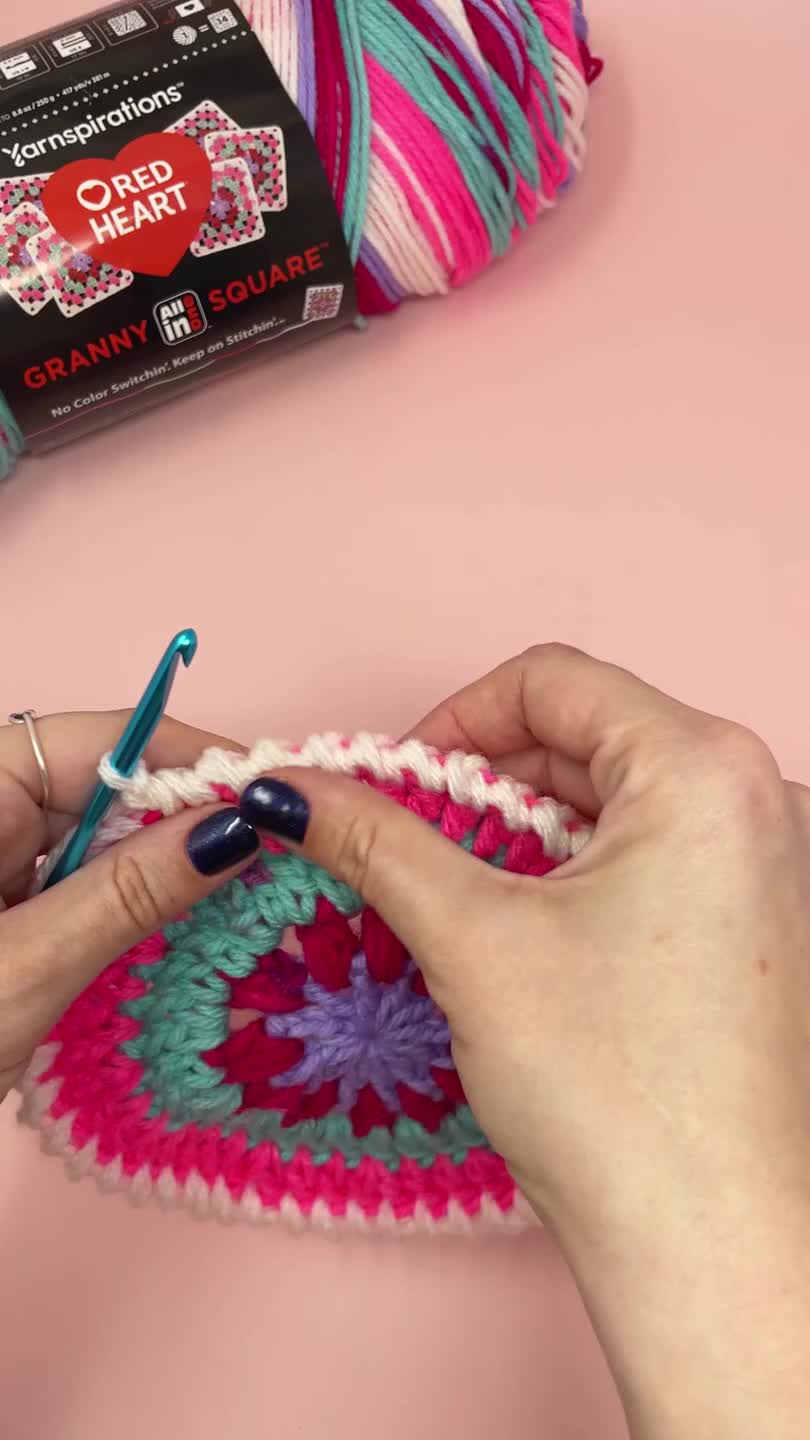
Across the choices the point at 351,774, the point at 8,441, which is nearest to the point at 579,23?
the point at 8,441

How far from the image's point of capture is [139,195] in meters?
0.80

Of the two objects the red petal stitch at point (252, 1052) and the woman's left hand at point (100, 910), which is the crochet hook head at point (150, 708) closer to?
the woman's left hand at point (100, 910)

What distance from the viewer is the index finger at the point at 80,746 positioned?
2.04ft

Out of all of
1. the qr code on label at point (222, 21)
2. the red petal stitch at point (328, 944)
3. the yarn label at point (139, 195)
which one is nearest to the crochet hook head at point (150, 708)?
the red petal stitch at point (328, 944)

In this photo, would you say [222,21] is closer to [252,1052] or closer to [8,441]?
[8,441]

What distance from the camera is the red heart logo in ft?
2.60

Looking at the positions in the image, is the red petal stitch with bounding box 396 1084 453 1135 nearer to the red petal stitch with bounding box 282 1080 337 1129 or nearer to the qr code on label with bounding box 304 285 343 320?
the red petal stitch with bounding box 282 1080 337 1129

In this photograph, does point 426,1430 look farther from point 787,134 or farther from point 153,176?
point 787,134

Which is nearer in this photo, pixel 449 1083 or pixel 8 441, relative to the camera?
pixel 449 1083

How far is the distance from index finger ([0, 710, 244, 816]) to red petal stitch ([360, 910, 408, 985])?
0.39ft

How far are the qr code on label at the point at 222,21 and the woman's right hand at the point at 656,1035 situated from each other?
58 cm

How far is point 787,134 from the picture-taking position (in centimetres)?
99

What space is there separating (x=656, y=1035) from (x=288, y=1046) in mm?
251

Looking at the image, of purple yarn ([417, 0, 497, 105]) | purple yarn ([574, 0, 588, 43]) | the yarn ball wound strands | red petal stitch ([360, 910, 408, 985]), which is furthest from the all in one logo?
red petal stitch ([360, 910, 408, 985])
